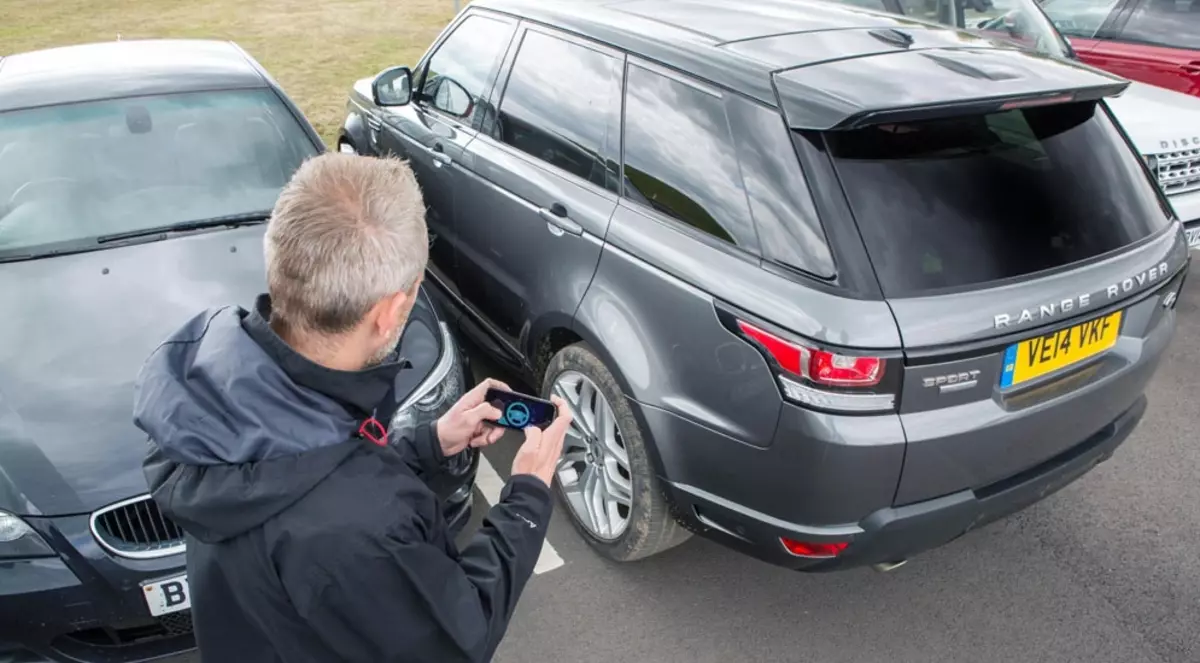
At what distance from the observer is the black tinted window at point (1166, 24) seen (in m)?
5.99

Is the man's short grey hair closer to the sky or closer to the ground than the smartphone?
closer to the sky

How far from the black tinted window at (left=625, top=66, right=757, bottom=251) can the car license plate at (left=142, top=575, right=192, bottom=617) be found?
1.72m

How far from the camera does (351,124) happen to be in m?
5.38

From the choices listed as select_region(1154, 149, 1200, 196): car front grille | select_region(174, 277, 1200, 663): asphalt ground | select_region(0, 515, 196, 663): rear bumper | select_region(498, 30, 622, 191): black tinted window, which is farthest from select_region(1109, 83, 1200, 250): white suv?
select_region(0, 515, 196, 663): rear bumper

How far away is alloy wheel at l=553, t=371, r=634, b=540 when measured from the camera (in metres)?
2.87

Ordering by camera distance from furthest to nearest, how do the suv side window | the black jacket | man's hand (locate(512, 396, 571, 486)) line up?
the suv side window < man's hand (locate(512, 396, 571, 486)) < the black jacket

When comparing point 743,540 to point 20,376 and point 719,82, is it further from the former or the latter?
point 20,376

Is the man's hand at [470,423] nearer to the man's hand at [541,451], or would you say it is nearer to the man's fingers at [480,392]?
the man's fingers at [480,392]

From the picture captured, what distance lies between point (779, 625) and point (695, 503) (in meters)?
0.60

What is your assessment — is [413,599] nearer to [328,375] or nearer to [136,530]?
[328,375]

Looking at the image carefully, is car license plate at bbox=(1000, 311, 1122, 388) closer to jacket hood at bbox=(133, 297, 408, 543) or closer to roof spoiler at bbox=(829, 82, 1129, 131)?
roof spoiler at bbox=(829, 82, 1129, 131)

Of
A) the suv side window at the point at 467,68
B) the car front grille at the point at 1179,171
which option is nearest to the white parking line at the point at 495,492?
the suv side window at the point at 467,68

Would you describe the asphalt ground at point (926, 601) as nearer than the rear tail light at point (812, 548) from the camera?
No

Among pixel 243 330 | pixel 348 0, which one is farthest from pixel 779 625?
pixel 348 0
